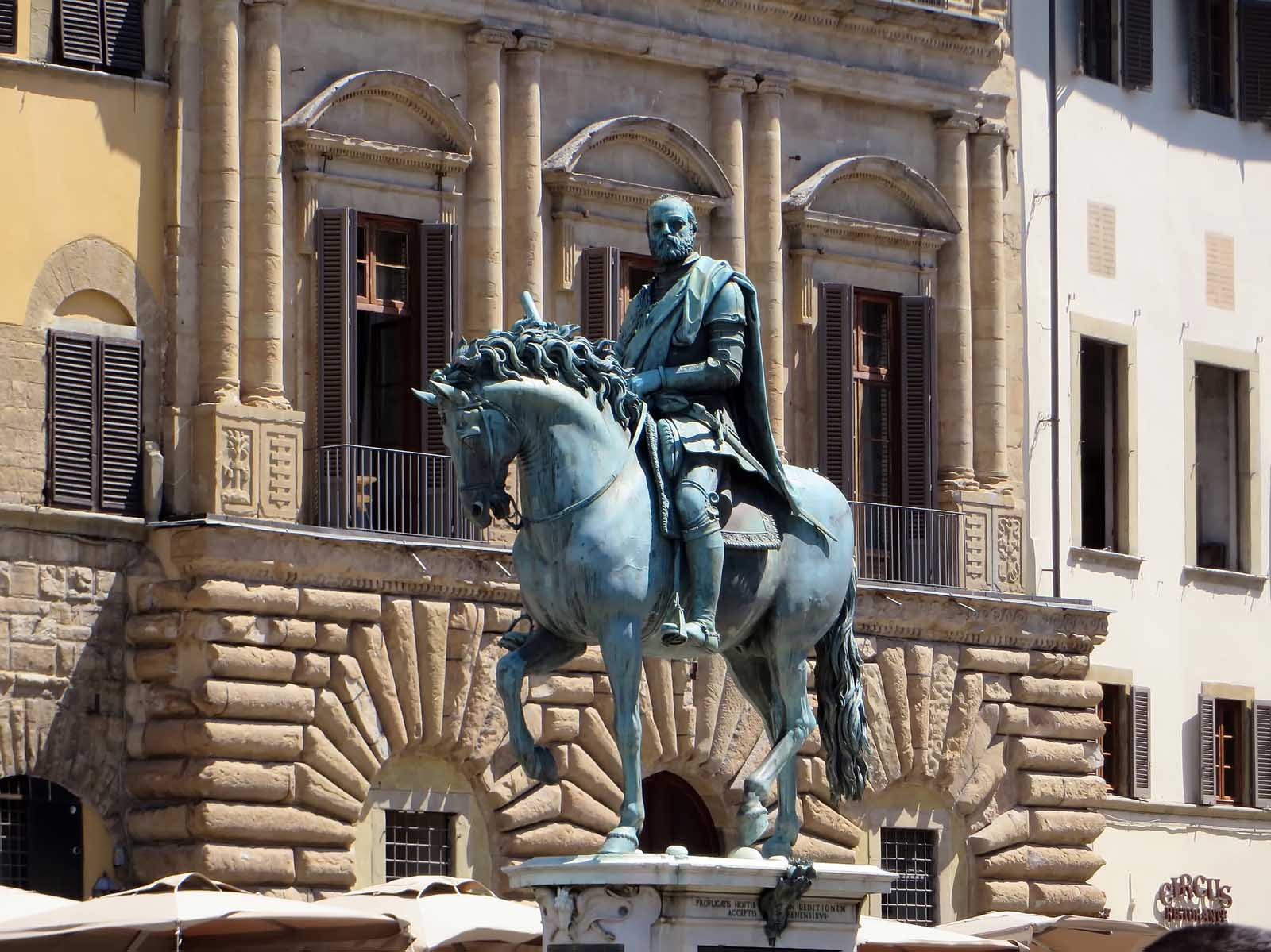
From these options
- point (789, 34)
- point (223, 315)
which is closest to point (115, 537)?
point (223, 315)

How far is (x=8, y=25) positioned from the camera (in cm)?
2269

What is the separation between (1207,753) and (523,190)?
9.38 meters

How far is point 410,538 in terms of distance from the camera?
2372 centimetres

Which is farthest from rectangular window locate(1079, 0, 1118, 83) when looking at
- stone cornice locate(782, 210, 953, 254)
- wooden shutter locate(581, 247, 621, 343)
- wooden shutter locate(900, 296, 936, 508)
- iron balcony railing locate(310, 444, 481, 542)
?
iron balcony railing locate(310, 444, 481, 542)

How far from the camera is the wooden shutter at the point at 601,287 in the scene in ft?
84.2

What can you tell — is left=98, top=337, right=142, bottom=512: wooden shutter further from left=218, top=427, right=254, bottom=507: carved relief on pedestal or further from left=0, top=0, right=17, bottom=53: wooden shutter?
left=0, top=0, right=17, bottom=53: wooden shutter

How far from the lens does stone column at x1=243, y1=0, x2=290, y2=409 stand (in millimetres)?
23609

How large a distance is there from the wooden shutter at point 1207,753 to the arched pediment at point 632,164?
7.44 m

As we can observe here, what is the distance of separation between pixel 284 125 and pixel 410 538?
3263 mm

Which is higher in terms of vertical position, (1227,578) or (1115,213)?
(1115,213)

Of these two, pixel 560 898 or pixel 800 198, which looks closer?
pixel 560 898

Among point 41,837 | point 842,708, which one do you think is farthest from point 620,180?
point 842,708

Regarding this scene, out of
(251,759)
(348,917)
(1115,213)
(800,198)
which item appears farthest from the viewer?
(1115,213)

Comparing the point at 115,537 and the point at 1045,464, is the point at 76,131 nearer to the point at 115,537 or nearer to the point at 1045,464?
the point at 115,537
